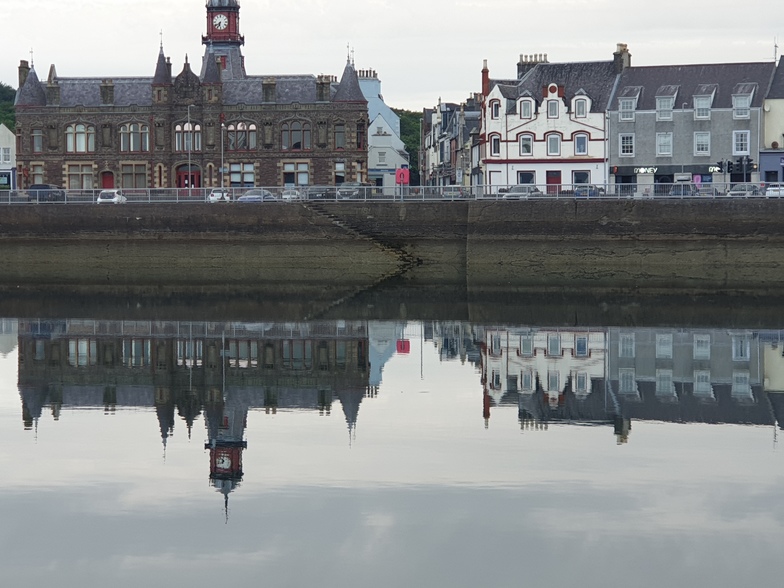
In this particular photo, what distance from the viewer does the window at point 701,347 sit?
106 ft

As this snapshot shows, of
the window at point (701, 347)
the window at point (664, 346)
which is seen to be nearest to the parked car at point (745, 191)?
the window at point (701, 347)

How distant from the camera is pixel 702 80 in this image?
71.4m

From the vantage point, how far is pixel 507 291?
4878 cm

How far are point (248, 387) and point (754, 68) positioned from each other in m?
49.9

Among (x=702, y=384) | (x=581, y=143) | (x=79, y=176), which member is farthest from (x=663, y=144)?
(x=702, y=384)

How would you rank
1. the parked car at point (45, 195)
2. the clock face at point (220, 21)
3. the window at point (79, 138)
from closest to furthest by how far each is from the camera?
the parked car at point (45, 195)
the window at point (79, 138)
the clock face at point (220, 21)

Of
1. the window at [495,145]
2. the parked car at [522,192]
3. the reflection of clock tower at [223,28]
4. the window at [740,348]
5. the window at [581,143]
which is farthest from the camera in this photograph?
the reflection of clock tower at [223,28]

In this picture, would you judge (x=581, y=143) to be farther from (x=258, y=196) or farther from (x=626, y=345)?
(x=626, y=345)

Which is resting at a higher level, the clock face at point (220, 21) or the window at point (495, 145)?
the clock face at point (220, 21)

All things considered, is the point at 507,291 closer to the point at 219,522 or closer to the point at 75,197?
the point at 75,197

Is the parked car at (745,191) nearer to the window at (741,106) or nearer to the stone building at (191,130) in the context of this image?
the window at (741,106)

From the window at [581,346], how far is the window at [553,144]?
124 ft

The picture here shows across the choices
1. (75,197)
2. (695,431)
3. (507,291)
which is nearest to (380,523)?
(695,431)

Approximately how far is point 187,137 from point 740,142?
2924cm
